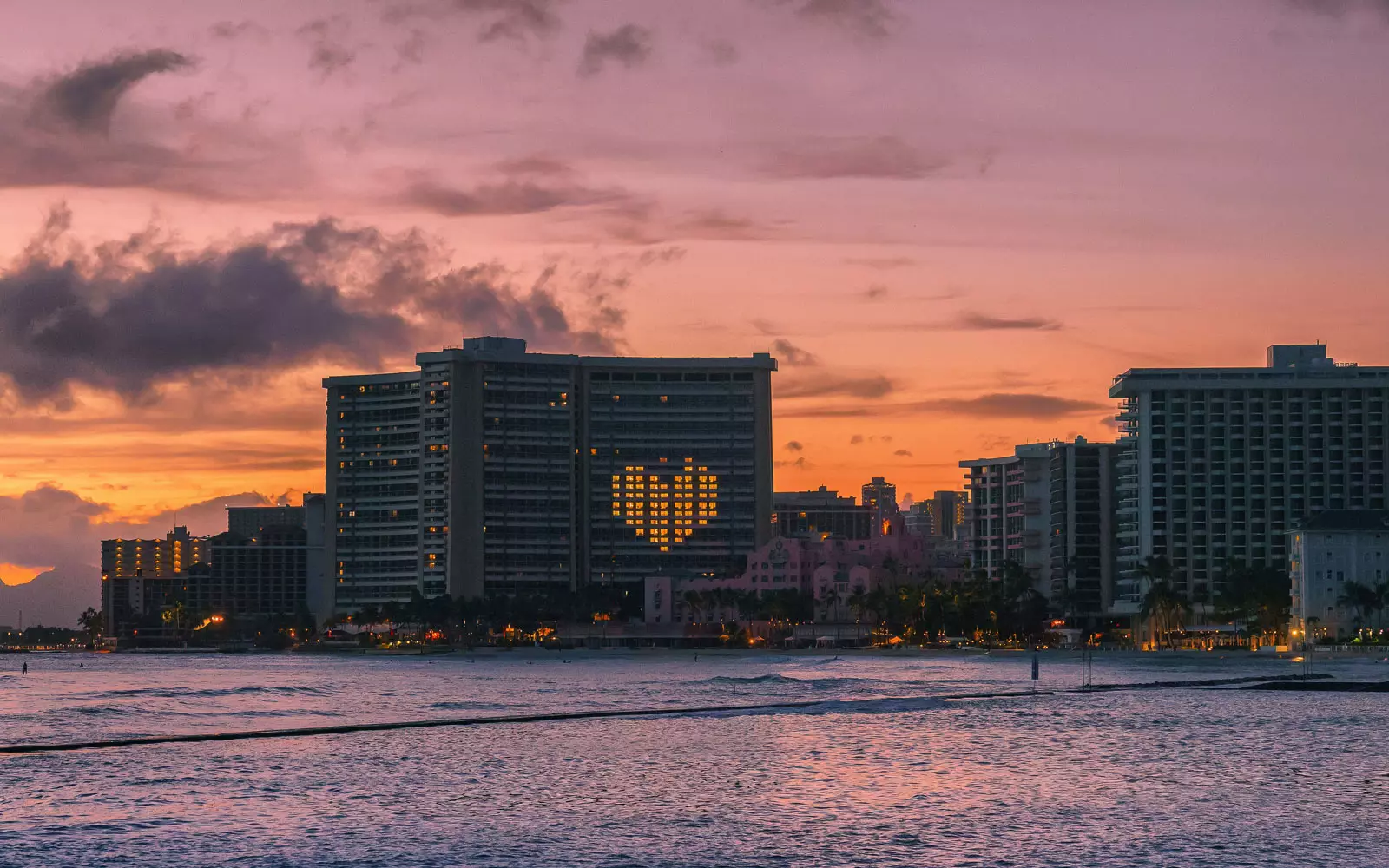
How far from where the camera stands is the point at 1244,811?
60.2 m

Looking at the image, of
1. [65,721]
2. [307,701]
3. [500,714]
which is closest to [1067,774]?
[500,714]

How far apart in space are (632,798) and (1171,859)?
21673 mm

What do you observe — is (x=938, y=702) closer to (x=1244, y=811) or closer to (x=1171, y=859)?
(x=1244, y=811)

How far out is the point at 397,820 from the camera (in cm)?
5841

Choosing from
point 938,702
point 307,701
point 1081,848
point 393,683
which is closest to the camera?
point 1081,848

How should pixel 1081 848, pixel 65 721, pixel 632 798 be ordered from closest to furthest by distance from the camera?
pixel 1081 848
pixel 632 798
pixel 65 721

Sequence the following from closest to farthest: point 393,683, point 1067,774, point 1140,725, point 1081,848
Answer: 1. point 1081,848
2. point 1067,774
3. point 1140,725
4. point 393,683

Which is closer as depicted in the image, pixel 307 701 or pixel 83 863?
pixel 83 863

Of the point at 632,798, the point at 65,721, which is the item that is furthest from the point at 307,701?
the point at 632,798

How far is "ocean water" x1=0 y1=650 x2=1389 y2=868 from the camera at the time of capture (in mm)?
51188

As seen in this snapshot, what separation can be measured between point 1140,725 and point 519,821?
5483cm

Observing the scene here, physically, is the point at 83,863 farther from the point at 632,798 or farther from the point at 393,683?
the point at 393,683

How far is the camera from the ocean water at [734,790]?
168 feet

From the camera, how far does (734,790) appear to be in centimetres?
6675
